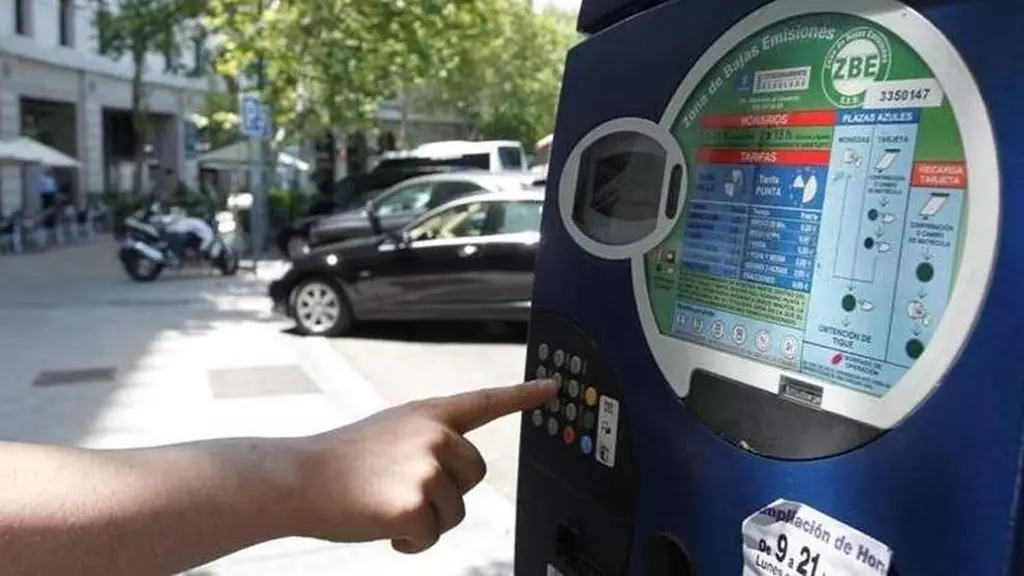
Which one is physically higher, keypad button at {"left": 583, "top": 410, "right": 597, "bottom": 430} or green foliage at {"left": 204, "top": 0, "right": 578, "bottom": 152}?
green foliage at {"left": 204, "top": 0, "right": 578, "bottom": 152}

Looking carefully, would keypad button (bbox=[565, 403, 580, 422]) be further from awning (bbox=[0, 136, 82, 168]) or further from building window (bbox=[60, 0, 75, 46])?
building window (bbox=[60, 0, 75, 46])

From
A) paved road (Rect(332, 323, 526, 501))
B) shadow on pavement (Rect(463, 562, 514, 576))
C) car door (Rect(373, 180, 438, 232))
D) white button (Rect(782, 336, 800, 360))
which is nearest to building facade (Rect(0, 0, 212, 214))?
car door (Rect(373, 180, 438, 232))

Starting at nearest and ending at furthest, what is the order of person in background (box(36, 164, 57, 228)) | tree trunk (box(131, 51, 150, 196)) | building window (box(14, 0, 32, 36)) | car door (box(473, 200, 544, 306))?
car door (box(473, 200, 544, 306)) < tree trunk (box(131, 51, 150, 196)) < person in background (box(36, 164, 57, 228)) < building window (box(14, 0, 32, 36))

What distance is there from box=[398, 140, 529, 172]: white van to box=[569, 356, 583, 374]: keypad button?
19955mm

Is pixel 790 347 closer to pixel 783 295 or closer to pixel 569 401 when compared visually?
pixel 783 295

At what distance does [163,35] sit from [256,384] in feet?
61.6

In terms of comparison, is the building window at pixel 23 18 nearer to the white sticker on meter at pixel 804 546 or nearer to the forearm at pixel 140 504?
the forearm at pixel 140 504

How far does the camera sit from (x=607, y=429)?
1.63 metres

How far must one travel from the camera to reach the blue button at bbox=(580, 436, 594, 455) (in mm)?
1676

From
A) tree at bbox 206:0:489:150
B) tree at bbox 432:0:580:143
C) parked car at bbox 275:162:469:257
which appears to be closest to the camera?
tree at bbox 206:0:489:150

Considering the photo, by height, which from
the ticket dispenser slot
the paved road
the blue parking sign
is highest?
the blue parking sign

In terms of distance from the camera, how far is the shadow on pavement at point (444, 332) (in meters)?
10.6

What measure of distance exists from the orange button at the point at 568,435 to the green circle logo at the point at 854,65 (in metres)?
0.70

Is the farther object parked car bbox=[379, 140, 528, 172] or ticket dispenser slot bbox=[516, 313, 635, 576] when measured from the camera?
parked car bbox=[379, 140, 528, 172]
